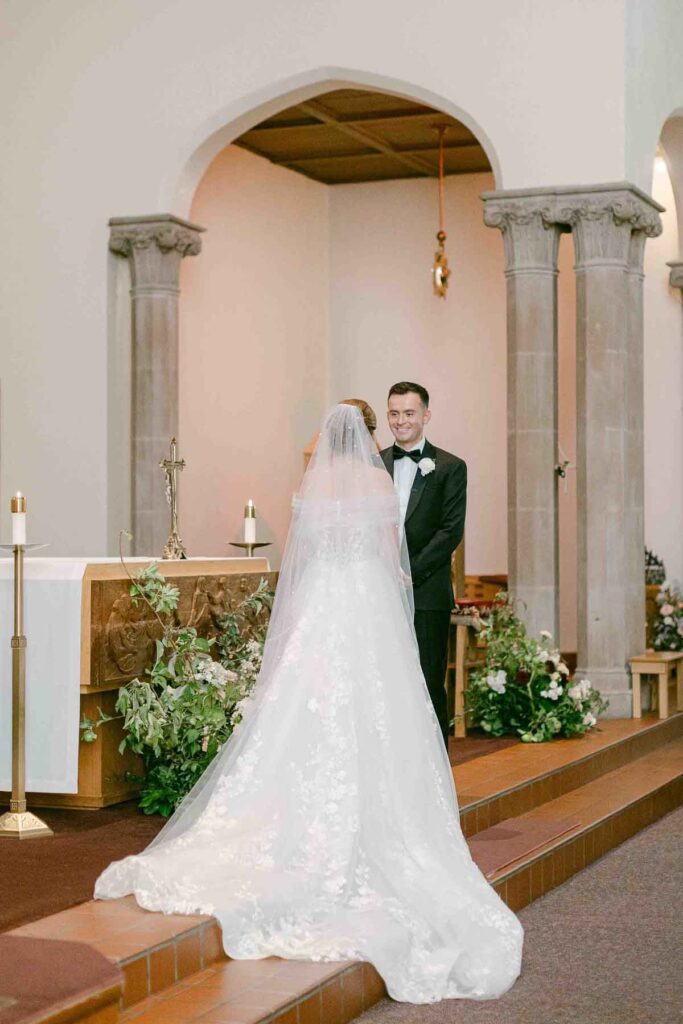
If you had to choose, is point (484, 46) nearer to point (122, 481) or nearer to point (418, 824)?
point (122, 481)

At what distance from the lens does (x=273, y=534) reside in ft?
44.4

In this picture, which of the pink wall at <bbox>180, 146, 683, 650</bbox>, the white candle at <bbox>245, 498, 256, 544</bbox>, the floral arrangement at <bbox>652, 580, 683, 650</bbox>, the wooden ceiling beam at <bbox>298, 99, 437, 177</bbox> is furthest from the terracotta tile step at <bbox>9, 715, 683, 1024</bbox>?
the pink wall at <bbox>180, 146, 683, 650</bbox>

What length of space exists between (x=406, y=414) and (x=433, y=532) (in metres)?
0.60

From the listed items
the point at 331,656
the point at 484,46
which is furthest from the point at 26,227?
the point at 331,656

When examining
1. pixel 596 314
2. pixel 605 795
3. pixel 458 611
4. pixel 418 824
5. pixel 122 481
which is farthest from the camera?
pixel 122 481

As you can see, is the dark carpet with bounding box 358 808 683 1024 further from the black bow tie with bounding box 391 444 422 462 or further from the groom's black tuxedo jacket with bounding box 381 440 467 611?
the black bow tie with bounding box 391 444 422 462

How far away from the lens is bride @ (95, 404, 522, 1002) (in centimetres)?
464

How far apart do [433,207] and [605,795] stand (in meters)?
7.43

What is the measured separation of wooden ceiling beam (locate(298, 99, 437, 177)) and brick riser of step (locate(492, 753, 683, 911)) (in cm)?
586

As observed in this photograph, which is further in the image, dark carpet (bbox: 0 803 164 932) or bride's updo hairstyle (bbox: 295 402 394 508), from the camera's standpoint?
bride's updo hairstyle (bbox: 295 402 394 508)

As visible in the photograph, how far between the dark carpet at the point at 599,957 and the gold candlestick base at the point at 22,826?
1.73 m

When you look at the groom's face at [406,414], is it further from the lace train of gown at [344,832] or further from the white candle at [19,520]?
the white candle at [19,520]

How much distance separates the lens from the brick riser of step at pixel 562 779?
22.4 ft

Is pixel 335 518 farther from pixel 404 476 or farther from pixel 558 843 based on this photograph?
pixel 558 843
